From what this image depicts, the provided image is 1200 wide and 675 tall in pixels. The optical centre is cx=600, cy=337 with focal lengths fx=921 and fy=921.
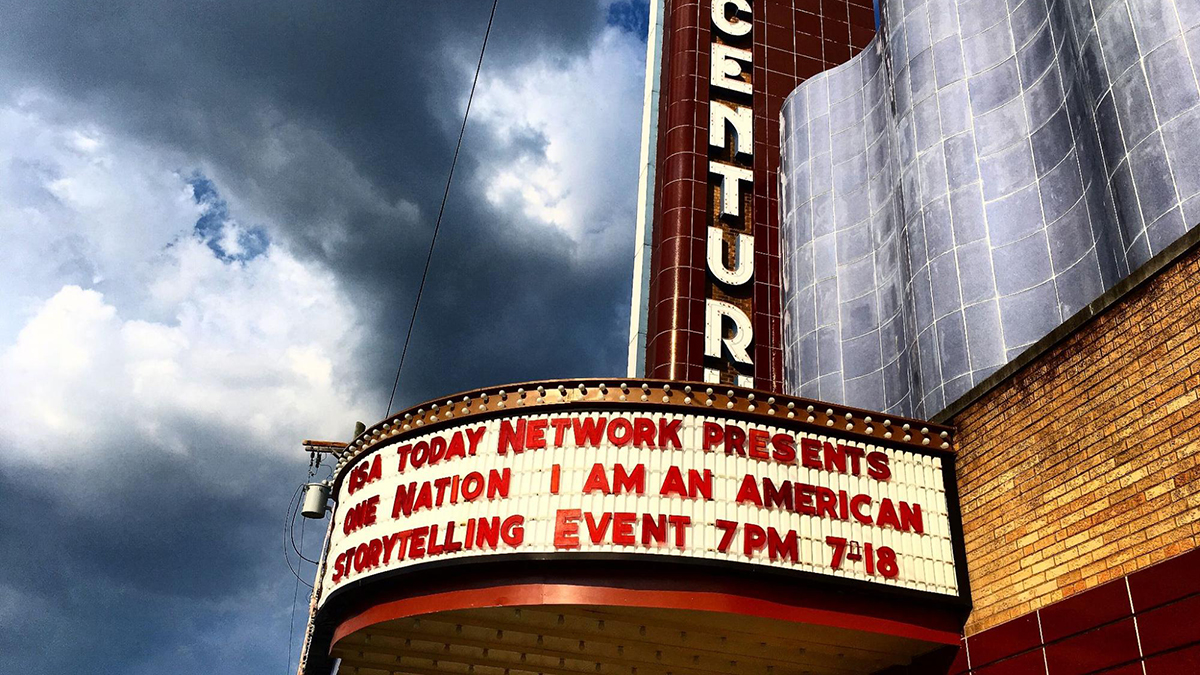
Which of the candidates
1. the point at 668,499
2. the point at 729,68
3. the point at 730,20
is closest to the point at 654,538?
the point at 668,499

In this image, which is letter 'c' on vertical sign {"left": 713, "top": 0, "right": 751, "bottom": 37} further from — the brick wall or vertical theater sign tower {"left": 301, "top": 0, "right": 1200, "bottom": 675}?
the brick wall

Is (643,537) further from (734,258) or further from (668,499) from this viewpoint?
(734,258)

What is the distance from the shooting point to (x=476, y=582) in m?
11.2

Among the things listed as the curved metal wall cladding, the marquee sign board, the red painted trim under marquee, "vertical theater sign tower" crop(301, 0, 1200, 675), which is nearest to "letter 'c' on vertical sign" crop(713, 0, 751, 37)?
the curved metal wall cladding

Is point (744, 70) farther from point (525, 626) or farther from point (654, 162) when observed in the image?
point (525, 626)

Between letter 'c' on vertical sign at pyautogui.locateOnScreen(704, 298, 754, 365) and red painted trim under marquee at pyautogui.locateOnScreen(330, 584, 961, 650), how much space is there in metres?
8.61

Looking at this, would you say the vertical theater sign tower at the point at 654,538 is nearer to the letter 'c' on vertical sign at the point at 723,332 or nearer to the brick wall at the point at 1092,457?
the brick wall at the point at 1092,457

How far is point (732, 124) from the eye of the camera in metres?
22.0

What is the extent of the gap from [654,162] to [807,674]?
48.8ft

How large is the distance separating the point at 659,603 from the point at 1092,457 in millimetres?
4958

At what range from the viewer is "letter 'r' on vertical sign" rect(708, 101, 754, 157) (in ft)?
71.3

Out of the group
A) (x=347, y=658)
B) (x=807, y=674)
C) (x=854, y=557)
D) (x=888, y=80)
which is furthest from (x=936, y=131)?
(x=347, y=658)

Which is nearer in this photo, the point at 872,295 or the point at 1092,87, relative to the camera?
the point at 1092,87

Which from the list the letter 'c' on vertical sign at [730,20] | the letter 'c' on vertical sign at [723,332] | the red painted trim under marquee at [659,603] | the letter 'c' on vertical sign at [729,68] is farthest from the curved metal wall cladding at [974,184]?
the letter 'c' on vertical sign at [730,20]
